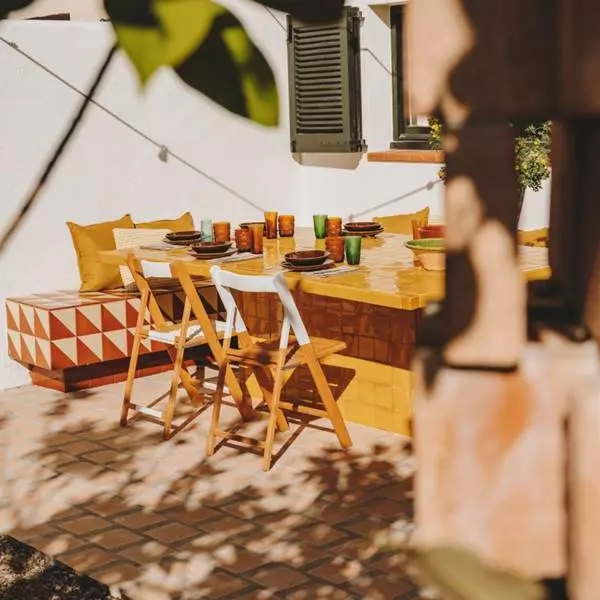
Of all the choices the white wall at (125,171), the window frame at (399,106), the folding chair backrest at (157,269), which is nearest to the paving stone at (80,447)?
the folding chair backrest at (157,269)

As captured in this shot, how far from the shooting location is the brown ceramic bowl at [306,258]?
18.4 feet

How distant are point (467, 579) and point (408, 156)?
288 inches

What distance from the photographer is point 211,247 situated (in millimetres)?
6156

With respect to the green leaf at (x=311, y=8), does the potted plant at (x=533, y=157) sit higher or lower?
lower

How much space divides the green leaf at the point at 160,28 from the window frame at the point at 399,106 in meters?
7.32

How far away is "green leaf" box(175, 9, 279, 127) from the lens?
750 mm

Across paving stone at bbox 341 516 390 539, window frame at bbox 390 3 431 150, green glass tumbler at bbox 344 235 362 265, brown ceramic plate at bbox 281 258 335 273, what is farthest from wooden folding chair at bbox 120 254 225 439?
window frame at bbox 390 3 431 150

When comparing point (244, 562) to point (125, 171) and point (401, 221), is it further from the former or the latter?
point (125, 171)

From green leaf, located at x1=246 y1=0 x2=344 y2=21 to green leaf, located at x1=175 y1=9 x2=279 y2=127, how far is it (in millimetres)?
38

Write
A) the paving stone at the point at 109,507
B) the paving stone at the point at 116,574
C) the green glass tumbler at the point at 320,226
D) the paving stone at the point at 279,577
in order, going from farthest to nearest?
the green glass tumbler at the point at 320,226, the paving stone at the point at 109,507, the paving stone at the point at 116,574, the paving stone at the point at 279,577

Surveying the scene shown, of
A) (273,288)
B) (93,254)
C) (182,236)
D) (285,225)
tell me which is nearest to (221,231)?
(182,236)

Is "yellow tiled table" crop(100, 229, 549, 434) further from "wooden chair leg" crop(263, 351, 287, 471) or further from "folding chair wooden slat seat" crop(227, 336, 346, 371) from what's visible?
"wooden chair leg" crop(263, 351, 287, 471)

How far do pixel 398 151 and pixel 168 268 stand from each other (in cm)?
284

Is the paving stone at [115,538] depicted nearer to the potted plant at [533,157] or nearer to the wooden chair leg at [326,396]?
the wooden chair leg at [326,396]
